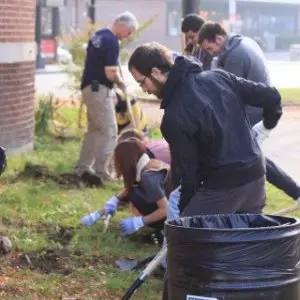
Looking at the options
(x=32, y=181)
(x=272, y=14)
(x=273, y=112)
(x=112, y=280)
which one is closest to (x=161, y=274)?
(x=112, y=280)

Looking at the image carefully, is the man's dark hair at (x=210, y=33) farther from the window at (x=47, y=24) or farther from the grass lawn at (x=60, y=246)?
the window at (x=47, y=24)

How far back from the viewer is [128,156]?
23.5ft

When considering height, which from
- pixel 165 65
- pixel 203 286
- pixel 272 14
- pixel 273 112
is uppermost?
pixel 165 65

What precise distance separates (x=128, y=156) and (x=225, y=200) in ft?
7.09

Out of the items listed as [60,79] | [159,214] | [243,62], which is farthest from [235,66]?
[60,79]

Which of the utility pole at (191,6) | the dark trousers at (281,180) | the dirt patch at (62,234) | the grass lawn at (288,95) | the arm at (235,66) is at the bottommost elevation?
the grass lawn at (288,95)

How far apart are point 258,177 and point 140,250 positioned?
90.5 inches

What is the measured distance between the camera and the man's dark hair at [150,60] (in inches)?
193

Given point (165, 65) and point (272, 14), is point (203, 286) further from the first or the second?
point (272, 14)

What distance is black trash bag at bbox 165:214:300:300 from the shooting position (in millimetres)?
3996

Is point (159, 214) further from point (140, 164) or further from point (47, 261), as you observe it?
point (47, 261)

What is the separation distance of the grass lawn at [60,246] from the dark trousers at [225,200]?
1.11m

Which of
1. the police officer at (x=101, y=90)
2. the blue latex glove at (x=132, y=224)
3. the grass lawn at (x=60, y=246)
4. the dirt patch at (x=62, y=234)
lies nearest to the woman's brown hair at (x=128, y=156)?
the blue latex glove at (x=132, y=224)

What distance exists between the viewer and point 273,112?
18.0 feet
